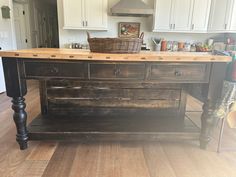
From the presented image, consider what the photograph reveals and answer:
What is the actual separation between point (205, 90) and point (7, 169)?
5.65ft

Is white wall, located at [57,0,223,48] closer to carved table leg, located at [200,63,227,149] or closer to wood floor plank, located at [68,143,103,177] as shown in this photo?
carved table leg, located at [200,63,227,149]

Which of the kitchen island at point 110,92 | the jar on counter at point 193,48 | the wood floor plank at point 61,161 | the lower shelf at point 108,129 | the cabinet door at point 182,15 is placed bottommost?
the wood floor plank at point 61,161

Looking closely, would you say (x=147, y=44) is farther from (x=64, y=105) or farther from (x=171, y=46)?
(x=64, y=105)

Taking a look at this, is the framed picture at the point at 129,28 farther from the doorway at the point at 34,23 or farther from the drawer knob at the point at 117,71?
the drawer knob at the point at 117,71

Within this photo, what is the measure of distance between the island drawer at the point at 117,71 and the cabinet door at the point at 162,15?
2819mm

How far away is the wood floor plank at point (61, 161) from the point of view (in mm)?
1410

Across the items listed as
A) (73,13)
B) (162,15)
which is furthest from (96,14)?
(162,15)

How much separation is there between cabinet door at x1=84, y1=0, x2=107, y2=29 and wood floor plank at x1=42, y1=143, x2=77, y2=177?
2.81m

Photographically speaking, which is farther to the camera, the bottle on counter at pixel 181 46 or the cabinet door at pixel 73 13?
the bottle on counter at pixel 181 46

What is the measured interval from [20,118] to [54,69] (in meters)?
0.53

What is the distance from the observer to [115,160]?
158 centimetres

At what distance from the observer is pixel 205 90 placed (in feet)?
5.26

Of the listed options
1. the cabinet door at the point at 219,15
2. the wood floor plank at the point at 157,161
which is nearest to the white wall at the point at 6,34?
the wood floor plank at the point at 157,161

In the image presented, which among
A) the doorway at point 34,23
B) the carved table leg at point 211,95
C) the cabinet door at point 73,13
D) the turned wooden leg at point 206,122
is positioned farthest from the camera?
the doorway at point 34,23
